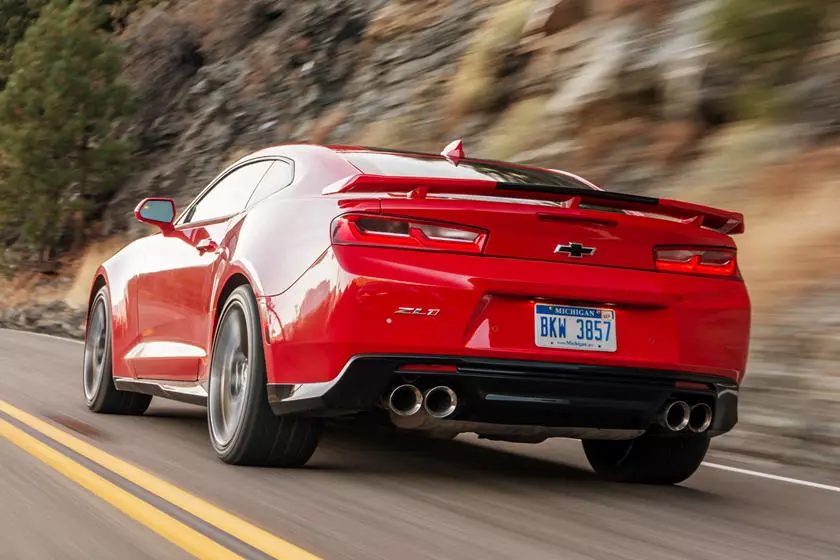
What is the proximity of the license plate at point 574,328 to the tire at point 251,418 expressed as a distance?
3.58 feet

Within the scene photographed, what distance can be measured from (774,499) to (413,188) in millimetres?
2163

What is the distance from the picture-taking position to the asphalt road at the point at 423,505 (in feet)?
13.6

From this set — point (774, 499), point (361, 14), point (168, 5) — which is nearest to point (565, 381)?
point (774, 499)

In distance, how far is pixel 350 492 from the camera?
5039 millimetres

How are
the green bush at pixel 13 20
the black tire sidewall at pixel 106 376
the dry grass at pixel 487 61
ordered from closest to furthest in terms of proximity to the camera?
the black tire sidewall at pixel 106 376 < the dry grass at pixel 487 61 < the green bush at pixel 13 20

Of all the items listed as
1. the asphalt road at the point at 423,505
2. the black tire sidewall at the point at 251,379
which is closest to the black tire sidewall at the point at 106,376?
the asphalt road at the point at 423,505

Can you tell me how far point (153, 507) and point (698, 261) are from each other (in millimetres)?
2406

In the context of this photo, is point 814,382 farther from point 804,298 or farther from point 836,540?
point 836,540

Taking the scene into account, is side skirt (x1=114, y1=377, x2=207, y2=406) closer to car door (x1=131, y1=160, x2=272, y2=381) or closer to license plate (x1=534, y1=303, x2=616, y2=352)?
car door (x1=131, y1=160, x2=272, y2=381)

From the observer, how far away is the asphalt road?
13.6 feet

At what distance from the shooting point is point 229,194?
6.66m

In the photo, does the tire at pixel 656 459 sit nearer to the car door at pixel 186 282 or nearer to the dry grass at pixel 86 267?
the car door at pixel 186 282

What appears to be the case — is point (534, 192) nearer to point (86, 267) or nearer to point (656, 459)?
point (656, 459)

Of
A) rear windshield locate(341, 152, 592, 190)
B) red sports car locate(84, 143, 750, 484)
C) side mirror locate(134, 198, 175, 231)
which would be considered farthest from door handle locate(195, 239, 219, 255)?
rear windshield locate(341, 152, 592, 190)
